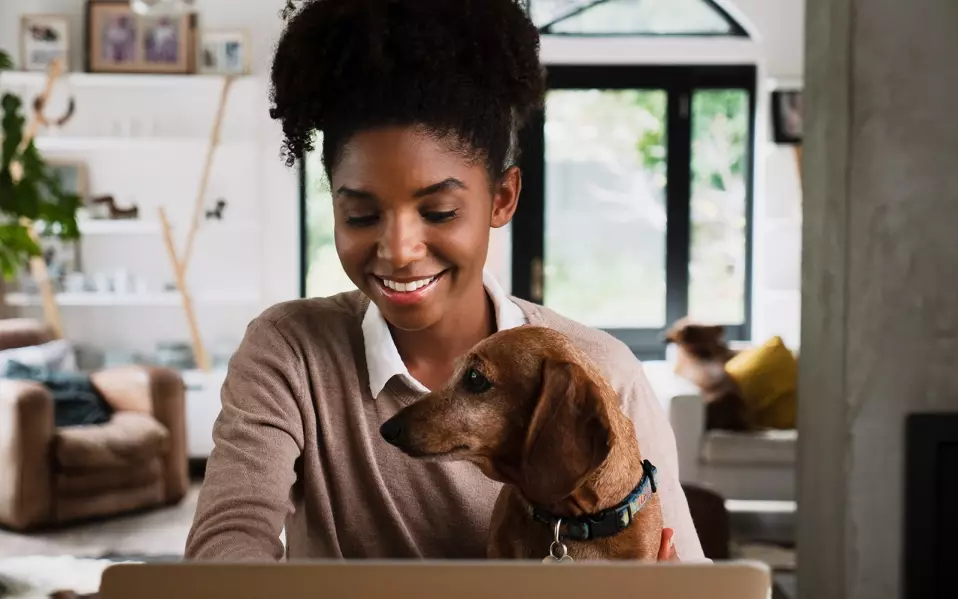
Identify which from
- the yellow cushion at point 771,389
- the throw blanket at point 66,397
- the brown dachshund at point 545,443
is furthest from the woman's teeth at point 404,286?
the throw blanket at point 66,397

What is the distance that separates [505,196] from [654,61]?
5.21m

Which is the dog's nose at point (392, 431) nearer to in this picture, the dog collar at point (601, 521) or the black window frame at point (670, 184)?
the dog collar at point (601, 521)

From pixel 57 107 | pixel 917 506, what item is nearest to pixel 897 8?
pixel 917 506

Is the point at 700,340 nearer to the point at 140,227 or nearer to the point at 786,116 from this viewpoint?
the point at 786,116

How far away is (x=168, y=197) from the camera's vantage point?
6250mm

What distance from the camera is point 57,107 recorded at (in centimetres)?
618

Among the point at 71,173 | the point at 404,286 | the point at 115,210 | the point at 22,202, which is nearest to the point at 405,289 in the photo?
the point at 404,286

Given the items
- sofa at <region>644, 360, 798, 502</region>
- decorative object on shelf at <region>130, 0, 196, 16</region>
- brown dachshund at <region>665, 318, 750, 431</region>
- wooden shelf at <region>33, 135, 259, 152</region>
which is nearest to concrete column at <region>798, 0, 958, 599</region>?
sofa at <region>644, 360, 798, 502</region>

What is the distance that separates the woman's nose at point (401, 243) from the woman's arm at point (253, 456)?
196 millimetres

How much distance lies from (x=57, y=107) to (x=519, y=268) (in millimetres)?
2885

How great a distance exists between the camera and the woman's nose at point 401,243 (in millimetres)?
988

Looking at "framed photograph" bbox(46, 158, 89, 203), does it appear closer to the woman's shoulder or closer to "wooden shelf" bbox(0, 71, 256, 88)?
"wooden shelf" bbox(0, 71, 256, 88)

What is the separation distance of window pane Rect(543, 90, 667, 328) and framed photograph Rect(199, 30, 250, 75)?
181 centimetres

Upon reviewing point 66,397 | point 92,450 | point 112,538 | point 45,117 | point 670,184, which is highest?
point 45,117
